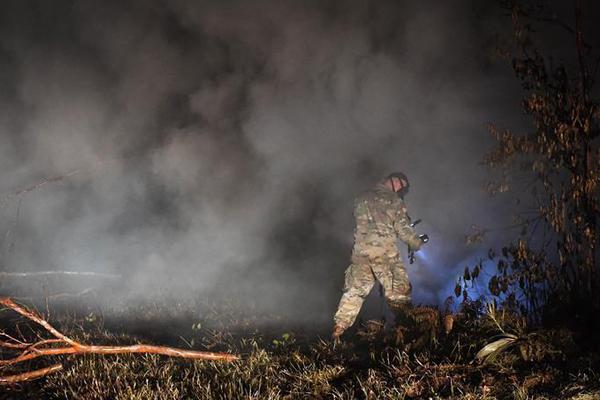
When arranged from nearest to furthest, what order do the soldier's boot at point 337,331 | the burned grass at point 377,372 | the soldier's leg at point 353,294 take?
1. the burned grass at point 377,372
2. the soldier's boot at point 337,331
3. the soldier's leg at point 353,294

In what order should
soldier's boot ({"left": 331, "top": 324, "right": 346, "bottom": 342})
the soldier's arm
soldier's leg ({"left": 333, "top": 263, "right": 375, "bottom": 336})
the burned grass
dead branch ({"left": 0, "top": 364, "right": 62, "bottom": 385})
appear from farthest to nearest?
the soldier's arm, soldier's leg ({"left": 333, "top": 263, "right": 375, "bottom": 336}), soldier's boot ({"left": 331, "top": 324, "right": 346, "bottom": 342}), dead branch ({"left": 0, "top": 364, "right": 62, "bottom": 385}), the burned grass

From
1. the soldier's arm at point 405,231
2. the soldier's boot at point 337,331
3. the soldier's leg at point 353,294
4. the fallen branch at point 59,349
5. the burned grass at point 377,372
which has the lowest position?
the burned grass at point 377,372

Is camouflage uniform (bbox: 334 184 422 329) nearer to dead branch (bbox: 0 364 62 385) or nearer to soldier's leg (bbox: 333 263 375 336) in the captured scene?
soldier's leg (bbox: 333 263 375 336)

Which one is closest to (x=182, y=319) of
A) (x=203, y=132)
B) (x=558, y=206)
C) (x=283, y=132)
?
(x=203, y=132)

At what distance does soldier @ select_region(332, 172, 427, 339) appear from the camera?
4480 millimetres

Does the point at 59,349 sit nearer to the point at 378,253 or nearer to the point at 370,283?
the point at 370,283

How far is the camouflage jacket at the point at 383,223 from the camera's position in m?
4.67

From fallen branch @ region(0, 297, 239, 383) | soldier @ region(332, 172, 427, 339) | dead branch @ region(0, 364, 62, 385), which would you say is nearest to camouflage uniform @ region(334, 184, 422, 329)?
soldier @ region(332, 172, 427, 339)

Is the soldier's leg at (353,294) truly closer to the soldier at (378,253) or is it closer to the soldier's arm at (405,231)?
the soldier at (378,253)

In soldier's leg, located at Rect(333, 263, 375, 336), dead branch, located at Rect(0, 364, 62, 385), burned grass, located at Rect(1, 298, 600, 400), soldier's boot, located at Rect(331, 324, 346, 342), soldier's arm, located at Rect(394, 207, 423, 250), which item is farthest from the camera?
soldier's arm, located at Rect(394, 207, 423, 250)

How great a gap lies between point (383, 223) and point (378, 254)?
1.25ft

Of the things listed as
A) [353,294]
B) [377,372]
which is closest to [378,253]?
[353,294]

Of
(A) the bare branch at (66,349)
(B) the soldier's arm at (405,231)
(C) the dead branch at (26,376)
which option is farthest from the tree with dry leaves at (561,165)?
(C) the dead branch at (26,376)

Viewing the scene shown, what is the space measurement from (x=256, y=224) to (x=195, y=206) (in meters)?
1.19
